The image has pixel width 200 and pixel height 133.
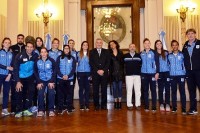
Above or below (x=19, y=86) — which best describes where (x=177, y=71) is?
above

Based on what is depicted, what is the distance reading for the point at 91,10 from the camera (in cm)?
877

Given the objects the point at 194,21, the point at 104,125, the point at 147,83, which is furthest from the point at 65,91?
the point at 194,21

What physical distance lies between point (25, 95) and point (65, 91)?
2.54ft

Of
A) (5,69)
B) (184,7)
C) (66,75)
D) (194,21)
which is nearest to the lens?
(5,69)

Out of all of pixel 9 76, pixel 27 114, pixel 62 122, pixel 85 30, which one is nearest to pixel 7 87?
pixel 9 76

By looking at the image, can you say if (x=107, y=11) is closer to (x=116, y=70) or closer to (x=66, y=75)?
(x=116, y=70)

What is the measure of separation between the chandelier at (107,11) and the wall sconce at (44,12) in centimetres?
153

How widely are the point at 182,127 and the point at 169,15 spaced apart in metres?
5.20

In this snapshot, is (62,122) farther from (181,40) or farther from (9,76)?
(181,40)

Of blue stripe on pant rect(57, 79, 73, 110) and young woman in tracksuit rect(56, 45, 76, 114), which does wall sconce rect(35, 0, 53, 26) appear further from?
blue stripe on pant rect(57, 79, 73, 110)

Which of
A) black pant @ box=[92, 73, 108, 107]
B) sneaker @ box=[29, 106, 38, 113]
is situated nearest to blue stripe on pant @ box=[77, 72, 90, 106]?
black pant @ box=[92, 73, 108, 107]

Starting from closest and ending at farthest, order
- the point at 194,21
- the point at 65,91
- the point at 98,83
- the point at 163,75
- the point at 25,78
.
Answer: the point at 25,78 → the point at 65,91 → the point at 163,75 → the point at 98,83 → the point at 194,21

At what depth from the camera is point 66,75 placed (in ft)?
17.6

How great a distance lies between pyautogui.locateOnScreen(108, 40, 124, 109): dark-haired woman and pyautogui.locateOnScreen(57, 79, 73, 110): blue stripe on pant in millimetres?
962
